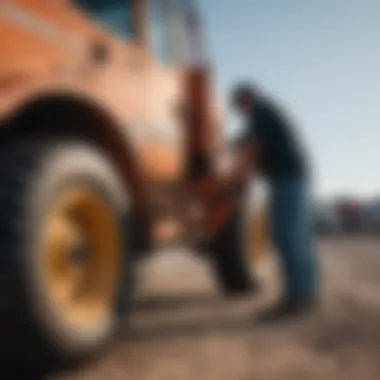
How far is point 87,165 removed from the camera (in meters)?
3.13

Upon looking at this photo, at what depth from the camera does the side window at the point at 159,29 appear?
460 centimetres

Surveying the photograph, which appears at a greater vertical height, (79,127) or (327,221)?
(79,127)

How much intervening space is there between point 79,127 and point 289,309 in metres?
2.03

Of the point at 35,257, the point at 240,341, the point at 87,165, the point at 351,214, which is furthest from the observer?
the point at 351,214

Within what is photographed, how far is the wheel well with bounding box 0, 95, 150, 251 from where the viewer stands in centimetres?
313

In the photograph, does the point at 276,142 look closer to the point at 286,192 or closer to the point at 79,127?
the point at 286,192

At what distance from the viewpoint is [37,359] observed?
8.87 ft

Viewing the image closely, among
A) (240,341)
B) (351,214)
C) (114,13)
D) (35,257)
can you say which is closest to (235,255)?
(240,341)

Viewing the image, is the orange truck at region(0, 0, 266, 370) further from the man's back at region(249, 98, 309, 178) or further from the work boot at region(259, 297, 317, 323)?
the work boot at region(259, 297, 317, 323)

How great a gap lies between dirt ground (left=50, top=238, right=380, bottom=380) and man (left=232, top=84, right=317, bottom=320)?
0.73ft

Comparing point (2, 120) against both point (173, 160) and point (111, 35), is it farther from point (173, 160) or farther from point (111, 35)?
point (173, 160)

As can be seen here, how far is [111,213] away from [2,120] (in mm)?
763

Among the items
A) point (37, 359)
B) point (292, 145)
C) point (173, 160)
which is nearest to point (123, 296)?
point (37, 359)

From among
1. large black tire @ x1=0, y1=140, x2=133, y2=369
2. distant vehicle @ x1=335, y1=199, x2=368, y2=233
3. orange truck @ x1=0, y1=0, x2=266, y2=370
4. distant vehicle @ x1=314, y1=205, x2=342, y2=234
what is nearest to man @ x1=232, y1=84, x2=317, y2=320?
orange truck @ x1=0, y1=0, x2=266, y2=370
